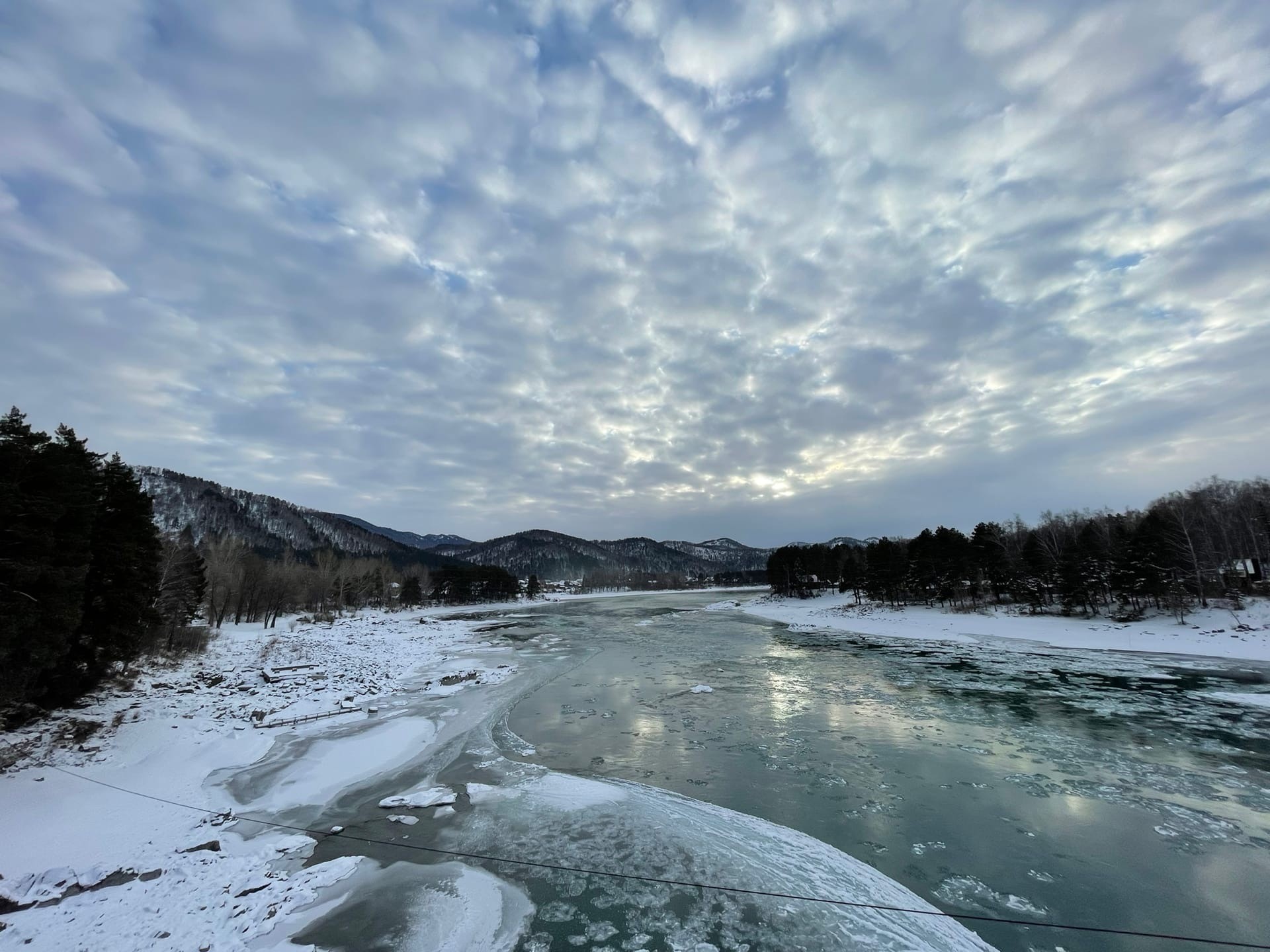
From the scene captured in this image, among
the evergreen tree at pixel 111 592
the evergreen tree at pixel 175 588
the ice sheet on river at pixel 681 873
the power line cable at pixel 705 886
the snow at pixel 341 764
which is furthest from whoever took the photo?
the evergreen tree at pixel 175 588

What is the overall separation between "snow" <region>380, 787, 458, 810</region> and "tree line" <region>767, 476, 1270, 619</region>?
167 feet

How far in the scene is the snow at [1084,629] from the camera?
30281mm

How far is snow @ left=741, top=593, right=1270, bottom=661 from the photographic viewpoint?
99.3ft

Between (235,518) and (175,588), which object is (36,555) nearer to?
(175,588)

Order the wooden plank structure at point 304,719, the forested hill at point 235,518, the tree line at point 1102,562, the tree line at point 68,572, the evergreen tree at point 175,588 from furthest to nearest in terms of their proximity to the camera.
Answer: the forested hill at point 235,518 → the tree line at point 1102,562 → the evergreen tree at point 175,588 → the wooden plank structure at point 304,719 → the tree line at point 68,572

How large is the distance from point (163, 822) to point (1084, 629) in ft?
171

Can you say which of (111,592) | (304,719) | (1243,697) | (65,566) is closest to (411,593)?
(304,719)

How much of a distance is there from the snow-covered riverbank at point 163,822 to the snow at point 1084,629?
40.1 m

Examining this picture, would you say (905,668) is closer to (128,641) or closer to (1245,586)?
(128,641)

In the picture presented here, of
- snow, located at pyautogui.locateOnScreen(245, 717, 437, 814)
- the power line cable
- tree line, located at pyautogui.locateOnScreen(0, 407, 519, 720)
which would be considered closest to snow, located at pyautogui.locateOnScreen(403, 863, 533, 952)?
the power line cable

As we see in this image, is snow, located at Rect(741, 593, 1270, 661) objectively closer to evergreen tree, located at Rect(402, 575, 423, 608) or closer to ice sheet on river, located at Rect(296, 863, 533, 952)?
ice sheet on river, located at Rect(296, 863, 533, 952)

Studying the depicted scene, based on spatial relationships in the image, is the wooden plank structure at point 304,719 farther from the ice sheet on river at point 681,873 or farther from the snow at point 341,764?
the ice sheet on river at point 681,873

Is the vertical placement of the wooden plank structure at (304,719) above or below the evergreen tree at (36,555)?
below

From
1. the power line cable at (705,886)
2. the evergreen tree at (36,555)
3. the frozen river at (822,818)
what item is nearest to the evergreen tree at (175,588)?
the evergreen tree at (36,555)
